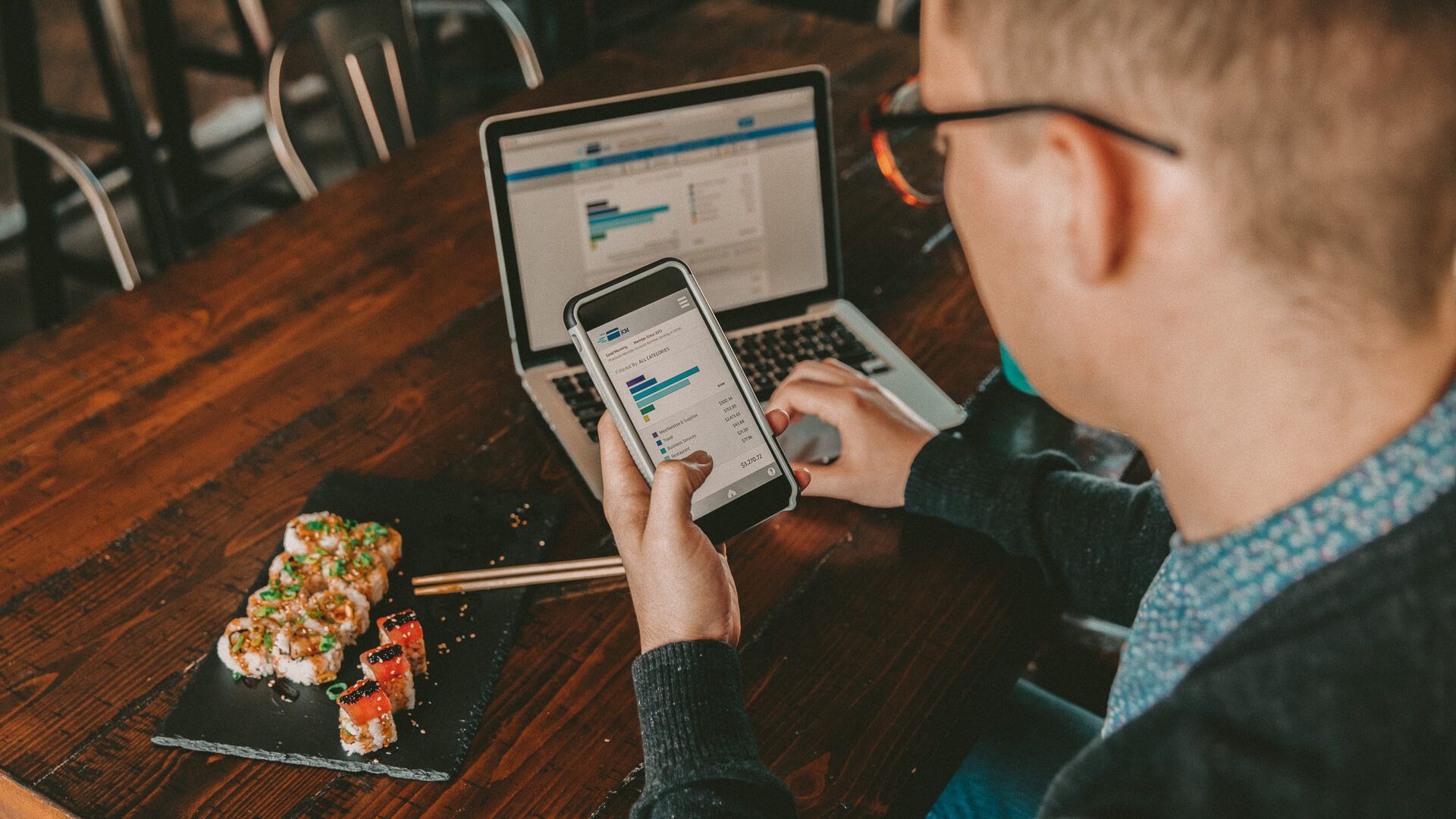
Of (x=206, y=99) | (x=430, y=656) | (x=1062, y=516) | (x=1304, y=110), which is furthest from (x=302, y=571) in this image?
(x=206, y=99)

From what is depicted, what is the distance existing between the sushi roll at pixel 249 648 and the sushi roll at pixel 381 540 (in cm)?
10

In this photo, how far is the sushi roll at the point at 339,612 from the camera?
839 millimetres

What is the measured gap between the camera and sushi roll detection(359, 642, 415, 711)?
0.79 meters

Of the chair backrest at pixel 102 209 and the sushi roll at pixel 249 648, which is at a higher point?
the chair backrest at pixel 102 209

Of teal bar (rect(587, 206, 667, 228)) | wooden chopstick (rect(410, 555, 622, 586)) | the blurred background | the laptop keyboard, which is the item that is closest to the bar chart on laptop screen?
teal bar (rect(587, 206, 667, 228))

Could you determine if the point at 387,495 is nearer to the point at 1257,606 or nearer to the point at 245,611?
the point at 245,611

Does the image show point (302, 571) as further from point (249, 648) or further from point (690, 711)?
point (690, 711)

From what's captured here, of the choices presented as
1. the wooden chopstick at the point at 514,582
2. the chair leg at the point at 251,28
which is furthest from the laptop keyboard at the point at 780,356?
the chair leg at the point at 251,28

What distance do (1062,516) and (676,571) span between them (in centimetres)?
36

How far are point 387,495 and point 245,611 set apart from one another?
0.55 ft

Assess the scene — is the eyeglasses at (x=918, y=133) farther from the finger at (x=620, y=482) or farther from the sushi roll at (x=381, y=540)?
the sushi roll at (x=381, y=540)

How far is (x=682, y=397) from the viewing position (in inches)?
35.8

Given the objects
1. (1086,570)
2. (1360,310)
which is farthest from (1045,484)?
(1360,310)

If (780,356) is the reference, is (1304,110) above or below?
above
